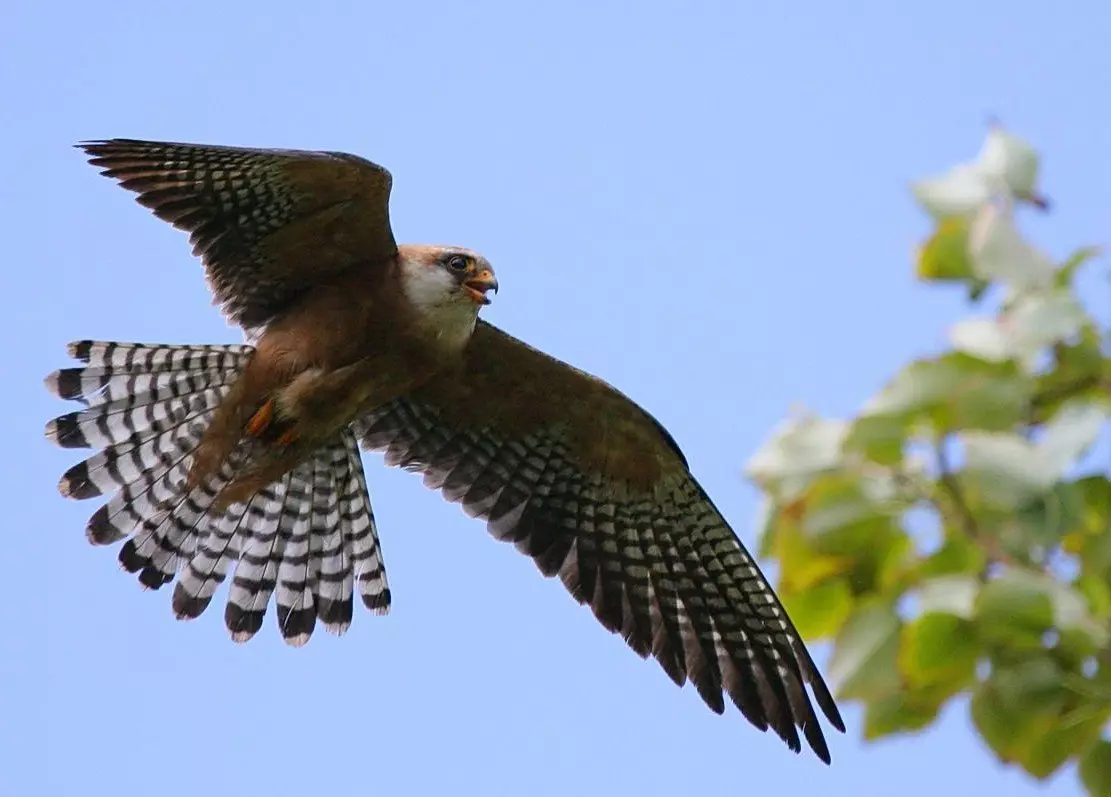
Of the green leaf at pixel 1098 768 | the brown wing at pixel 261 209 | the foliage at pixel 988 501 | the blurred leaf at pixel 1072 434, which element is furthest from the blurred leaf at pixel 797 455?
the brown wing at pixel 261 209

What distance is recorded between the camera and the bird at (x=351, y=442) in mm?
6402

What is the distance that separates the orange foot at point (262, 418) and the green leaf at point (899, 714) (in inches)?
188

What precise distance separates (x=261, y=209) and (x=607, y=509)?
2.15 metres

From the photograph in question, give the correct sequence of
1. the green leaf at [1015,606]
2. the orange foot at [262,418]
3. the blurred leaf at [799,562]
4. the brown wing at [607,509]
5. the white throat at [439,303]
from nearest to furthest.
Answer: the green leaf at [1015,606] < the blurred leaf at [799,562] < the white throat at [439,303] < the orange foot at [262,418] < the brown wing at [607,509]

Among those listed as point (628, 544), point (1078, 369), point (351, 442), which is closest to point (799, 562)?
point (1078, 369)

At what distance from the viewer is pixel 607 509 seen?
7199mm

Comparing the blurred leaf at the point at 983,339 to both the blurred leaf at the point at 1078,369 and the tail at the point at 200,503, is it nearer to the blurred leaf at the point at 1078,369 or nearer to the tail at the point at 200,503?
the blurred leaf at the point at 1078,369

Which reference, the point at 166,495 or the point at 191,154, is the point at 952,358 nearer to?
the point at 191,154

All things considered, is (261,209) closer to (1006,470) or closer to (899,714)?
(899,714)

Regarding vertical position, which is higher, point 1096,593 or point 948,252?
point 948,252

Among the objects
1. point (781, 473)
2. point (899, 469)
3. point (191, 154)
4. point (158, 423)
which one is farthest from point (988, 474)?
point (158, 423)

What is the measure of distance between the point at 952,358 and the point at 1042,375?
5.1 inches

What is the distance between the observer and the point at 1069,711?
1.92m

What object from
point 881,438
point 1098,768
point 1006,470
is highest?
point 881,438
